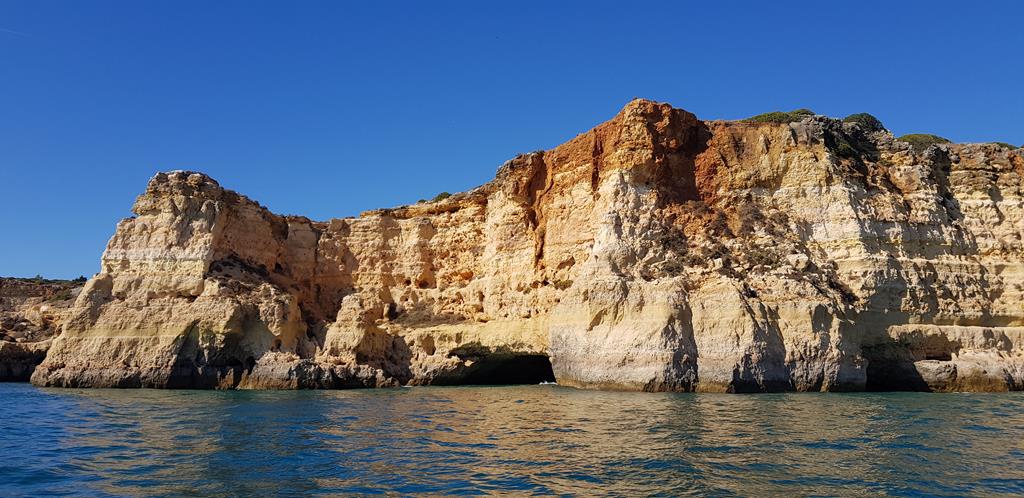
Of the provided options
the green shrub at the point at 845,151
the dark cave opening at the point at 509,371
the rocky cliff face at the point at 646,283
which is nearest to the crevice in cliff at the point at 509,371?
the dark cave opening at the point at 509,371

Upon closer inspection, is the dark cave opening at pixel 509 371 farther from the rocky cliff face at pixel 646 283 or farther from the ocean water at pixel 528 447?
the ocean water at pixel 528 447

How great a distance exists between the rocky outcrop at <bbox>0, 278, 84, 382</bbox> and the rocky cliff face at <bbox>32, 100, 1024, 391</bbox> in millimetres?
9731

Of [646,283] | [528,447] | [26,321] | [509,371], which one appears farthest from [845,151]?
[26,321]

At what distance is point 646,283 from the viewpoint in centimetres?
2448

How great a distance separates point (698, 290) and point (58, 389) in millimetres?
22961

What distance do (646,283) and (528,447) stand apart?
13.0 m

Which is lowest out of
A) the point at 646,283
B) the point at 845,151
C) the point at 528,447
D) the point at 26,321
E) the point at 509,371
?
the point at 528,447

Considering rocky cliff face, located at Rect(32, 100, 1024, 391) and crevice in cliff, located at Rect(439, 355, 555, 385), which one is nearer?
rocky cliff face, located at Rect(32, 100, 1024, 391)

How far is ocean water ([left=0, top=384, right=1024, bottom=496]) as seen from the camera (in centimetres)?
955

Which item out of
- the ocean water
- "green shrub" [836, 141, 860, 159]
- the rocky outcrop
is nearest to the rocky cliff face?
"green shrub" [836, 141, 860, 159]

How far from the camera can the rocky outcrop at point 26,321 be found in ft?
115

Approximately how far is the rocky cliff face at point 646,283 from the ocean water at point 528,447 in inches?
119

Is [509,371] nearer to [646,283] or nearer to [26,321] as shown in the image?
[646,283]

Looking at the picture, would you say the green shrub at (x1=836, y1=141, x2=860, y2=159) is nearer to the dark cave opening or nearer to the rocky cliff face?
the rocky cliff face
